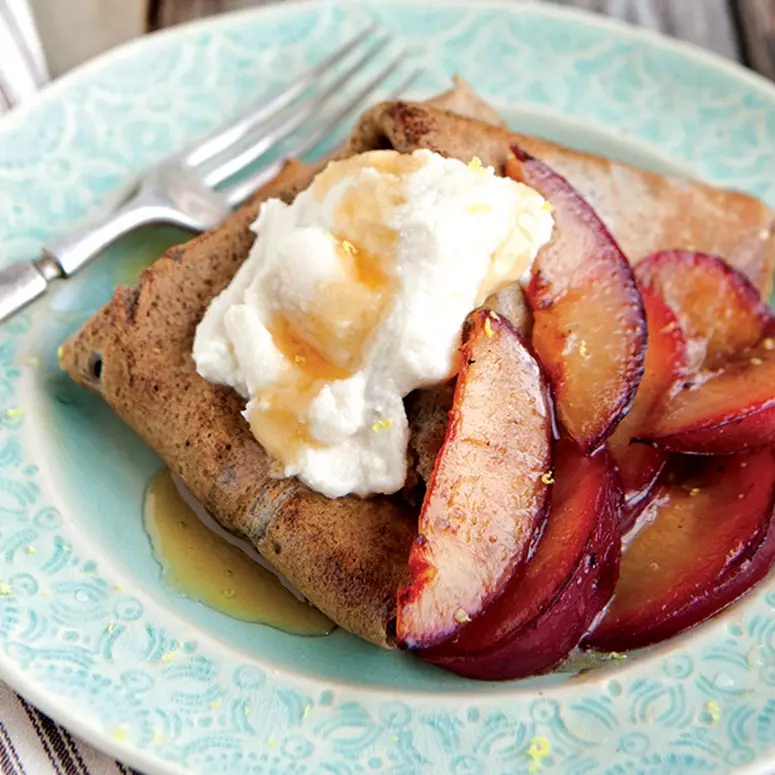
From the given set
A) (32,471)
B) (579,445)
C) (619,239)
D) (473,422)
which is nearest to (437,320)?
(473,422)

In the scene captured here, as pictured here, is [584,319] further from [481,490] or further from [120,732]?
[120,732]

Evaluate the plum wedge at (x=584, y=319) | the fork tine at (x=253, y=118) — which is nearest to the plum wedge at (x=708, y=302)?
the plum wedge at (x=584, y=319)

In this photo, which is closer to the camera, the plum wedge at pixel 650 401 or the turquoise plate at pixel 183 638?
the turquoise plate at pixel 183 638

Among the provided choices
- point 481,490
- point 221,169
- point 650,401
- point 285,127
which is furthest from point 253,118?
point 481,490

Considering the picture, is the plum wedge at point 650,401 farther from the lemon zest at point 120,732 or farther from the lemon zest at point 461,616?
the lemon zest at point 120,732

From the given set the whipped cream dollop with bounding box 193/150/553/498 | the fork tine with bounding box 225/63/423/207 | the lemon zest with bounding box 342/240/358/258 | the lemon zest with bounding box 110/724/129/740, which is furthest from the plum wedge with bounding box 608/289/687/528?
the fork tine with bounding box 225/63/423/207
